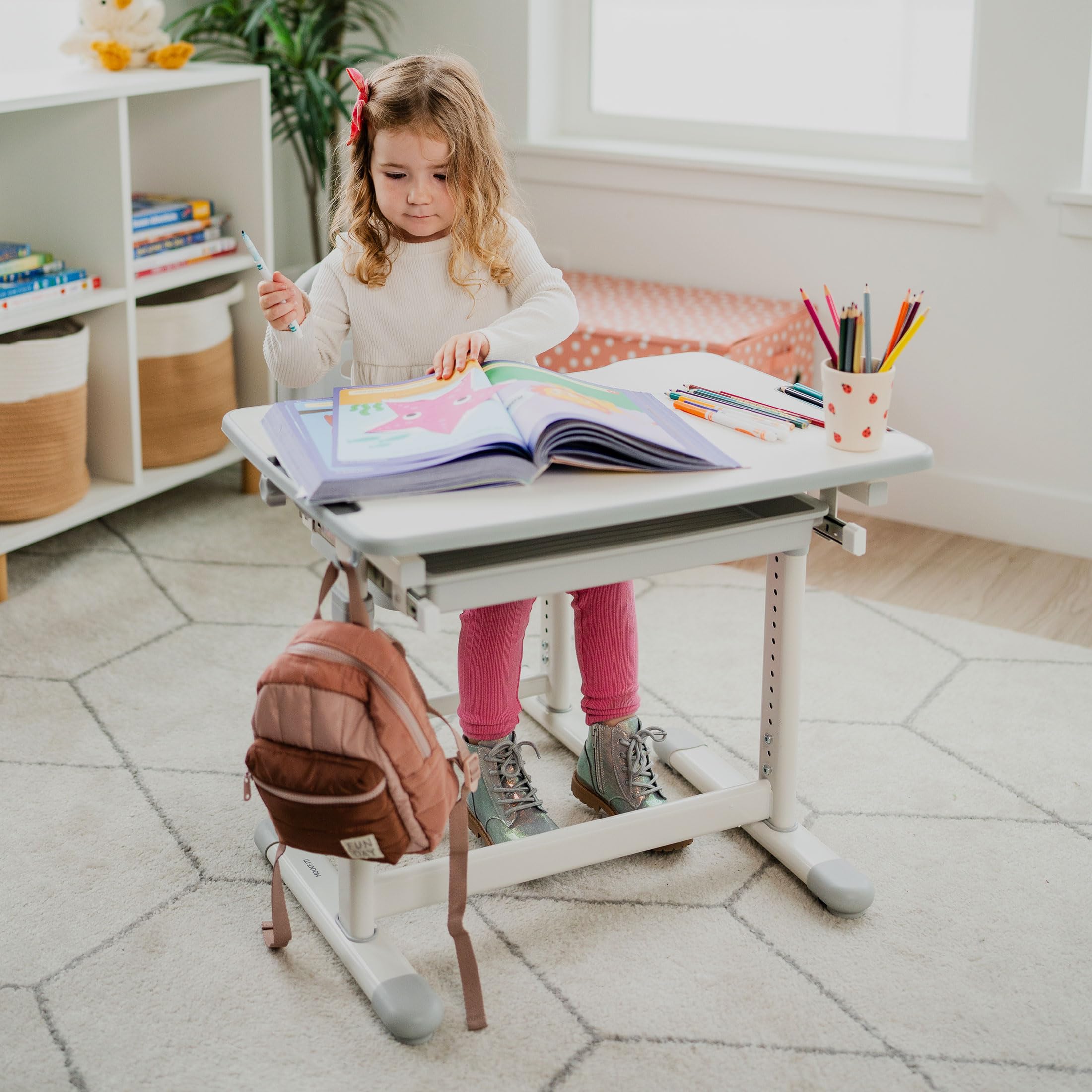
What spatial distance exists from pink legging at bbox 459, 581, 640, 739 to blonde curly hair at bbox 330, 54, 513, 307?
1.28 ft

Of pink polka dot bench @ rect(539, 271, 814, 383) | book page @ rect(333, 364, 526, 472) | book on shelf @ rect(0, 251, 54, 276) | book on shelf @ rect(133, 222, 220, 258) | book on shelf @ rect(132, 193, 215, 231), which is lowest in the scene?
pink polka dot bench @ rect(539, 271, 814, 383)

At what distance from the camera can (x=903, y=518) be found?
2.77 meters

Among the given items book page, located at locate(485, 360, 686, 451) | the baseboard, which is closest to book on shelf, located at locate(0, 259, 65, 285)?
book page, located at locate(485, 360, 686, 451)

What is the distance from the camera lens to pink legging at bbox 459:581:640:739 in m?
1.57

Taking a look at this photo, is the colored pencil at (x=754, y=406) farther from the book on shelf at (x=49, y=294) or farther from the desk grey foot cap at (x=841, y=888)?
the book on shelf at (x=49, y=294)

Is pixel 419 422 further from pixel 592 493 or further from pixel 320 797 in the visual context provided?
pixel 320 797

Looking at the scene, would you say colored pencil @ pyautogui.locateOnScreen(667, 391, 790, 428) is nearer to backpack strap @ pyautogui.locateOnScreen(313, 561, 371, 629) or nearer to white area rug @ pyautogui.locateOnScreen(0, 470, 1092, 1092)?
backpack strap @ pyautogui.locateOnScreen(313, 561, 371, 629)

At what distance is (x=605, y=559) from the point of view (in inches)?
50.7

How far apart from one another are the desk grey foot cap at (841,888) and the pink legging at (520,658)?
293mm

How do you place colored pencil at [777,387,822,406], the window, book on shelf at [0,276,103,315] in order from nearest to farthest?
1. colored pencil at [777,387,822,406]
2. book on shelf at [0,276,103,315]
3. the window

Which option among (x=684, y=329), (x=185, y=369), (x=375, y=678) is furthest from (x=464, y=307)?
(x=185, y=369)

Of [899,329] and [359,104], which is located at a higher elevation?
[359,104]

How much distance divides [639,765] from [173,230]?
1537 millimetres

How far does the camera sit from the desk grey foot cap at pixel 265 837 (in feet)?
5.24
